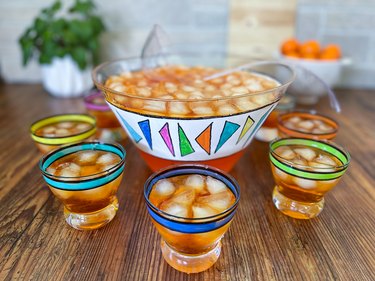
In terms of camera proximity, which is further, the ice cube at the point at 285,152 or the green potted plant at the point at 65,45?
the green potted plant at the point at 65,45

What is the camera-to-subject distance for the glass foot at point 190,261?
484 mm

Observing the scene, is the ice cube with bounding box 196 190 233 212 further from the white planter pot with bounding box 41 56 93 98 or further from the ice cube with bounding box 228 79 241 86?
the white planter pot with bounding box 41 56 93 98

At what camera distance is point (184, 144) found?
0.59m

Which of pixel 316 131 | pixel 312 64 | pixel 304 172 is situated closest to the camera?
pixel 304 172

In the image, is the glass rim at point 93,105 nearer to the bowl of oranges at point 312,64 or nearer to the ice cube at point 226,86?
the ice cube at point 226,86

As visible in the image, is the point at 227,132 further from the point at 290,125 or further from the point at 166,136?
the point at 290,125

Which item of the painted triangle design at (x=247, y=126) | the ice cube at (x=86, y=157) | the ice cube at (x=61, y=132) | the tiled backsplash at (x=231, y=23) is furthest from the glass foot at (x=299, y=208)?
the tiled backsplash at (x=231, y=23)

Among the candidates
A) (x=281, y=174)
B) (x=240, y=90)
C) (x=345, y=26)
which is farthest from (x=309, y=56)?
(x=281, y=174)

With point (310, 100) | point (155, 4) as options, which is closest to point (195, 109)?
point (310, 100)

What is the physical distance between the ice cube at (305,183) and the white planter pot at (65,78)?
884mm

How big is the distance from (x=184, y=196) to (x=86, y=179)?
0.49 feet

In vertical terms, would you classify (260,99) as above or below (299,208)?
above

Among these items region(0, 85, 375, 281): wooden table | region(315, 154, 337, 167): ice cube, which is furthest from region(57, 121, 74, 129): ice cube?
region(315, 154, 337, 167): ice cube

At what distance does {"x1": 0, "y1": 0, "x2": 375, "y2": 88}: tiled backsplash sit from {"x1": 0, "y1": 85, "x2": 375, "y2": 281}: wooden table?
0.65m
